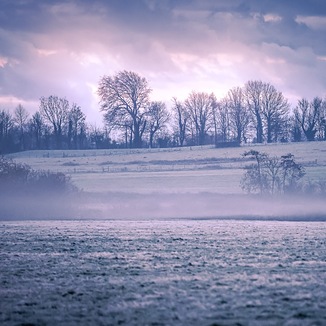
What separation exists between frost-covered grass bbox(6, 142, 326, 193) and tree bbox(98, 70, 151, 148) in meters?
6.06

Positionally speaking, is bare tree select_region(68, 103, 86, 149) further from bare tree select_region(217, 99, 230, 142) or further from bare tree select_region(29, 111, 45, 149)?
bare tree select_region(217, 99, 230, 142)

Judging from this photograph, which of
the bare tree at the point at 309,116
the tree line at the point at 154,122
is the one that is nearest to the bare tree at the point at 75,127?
the tree line at the point at 154,122

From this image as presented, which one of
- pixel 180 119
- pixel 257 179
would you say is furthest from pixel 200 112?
pixel 257 179

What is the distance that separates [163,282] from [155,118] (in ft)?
245

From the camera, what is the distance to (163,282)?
857 cm

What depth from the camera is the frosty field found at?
651cm

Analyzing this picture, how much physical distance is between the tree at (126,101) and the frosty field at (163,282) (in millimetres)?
62581

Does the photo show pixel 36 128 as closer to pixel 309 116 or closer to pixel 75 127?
pixel 75 127

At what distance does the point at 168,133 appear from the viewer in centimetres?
8588

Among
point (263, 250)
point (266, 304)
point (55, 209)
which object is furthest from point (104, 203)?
point (266, 304)

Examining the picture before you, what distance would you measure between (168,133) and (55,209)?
49.2 m

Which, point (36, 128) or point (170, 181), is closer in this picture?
point (170, 181)

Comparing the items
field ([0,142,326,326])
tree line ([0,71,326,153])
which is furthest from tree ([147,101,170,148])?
field ([0,142,326,326])

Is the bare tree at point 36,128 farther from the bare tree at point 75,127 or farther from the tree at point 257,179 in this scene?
the tree at point 257,179
